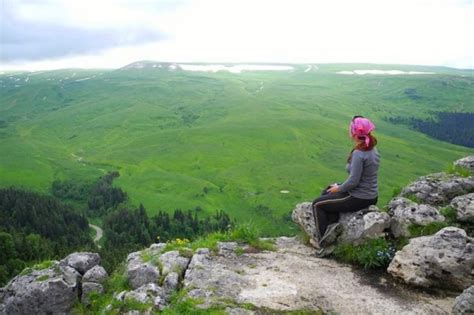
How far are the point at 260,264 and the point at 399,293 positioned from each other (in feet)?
18.5

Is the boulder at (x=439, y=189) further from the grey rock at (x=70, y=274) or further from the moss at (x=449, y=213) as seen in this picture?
the grey rock at (x=70, y=274)

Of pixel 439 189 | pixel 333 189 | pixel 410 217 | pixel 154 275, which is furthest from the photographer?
pixel 439 189

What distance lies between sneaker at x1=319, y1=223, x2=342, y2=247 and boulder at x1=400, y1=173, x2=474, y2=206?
5.87m

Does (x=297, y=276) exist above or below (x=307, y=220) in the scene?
below

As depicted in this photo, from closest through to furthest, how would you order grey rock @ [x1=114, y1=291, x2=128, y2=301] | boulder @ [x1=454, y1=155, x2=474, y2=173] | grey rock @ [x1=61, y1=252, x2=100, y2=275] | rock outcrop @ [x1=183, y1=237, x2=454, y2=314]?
rock outcrop @ [x1=183, y1=237, x2=454, y2=314]
grey rock @ [x1=114, y1=291, x2=128, y2=301]
grey rock @ [x1=61, y1=252, x2=100, y2=275]
boulder @ [x1=454, y1=155, x2=474, y2=173]

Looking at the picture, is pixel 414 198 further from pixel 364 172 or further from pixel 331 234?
pixel 331 234

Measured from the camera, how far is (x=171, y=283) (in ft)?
53.6

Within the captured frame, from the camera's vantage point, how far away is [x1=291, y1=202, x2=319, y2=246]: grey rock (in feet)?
64.7

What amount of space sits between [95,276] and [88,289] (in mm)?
775

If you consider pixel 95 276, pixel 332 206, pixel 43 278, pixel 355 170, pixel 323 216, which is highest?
pixel 355 170

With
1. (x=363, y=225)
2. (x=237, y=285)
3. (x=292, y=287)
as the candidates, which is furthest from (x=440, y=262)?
(x=237, y=285)

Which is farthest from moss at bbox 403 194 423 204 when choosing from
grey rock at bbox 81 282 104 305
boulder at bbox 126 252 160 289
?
grey rock at bbox 81 282 104 305

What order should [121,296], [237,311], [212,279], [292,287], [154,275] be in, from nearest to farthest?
[237,311] → [292,287] → [212,279] → [121,296] → [154,275]

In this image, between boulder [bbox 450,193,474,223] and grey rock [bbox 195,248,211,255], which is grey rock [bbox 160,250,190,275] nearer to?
grey rock [bbox 195,248,211,255]
